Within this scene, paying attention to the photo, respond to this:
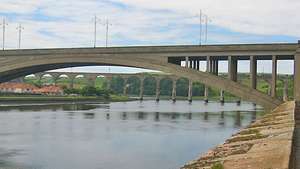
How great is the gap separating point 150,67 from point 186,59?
4142mm

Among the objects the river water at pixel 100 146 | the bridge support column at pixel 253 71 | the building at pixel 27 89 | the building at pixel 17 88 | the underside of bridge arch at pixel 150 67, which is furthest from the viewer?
the building at pixel 17 88

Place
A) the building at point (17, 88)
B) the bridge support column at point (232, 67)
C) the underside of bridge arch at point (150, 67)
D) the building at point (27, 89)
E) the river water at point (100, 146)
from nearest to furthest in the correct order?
the river water at point (100, 146)
the underside of bridge arch at point (150, 67)
the bridge support column at point (232, 67)
the building at point (27, 89)
the building at point (17, 88)

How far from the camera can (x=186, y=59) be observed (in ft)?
176

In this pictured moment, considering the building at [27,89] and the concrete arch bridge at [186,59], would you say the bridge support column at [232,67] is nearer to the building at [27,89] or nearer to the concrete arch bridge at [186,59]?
the concrete arch bridge at [186,59]

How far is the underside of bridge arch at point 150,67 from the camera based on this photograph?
163ft

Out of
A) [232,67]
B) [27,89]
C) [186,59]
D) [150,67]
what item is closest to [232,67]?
[232,67]

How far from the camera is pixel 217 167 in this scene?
1429cm

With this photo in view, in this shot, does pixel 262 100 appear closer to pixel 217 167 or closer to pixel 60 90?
pixel 217 167

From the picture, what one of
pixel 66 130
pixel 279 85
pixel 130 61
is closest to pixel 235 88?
pixel 130 61

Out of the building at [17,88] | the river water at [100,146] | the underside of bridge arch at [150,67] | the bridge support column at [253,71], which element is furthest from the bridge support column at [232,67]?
the building at [17,88]

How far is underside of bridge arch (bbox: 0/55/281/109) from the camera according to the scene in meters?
49.8

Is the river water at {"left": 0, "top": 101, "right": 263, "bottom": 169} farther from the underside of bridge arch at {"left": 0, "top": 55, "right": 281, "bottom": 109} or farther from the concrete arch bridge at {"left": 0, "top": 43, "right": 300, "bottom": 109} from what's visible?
the concrete arch bridge at {"left": 0, "top": 43, "right": 300, "bottom": 109}

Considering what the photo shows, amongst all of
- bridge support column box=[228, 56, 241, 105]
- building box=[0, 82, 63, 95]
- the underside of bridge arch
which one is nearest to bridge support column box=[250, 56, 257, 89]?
the underside of bridge arch

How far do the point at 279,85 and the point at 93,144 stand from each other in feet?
428
